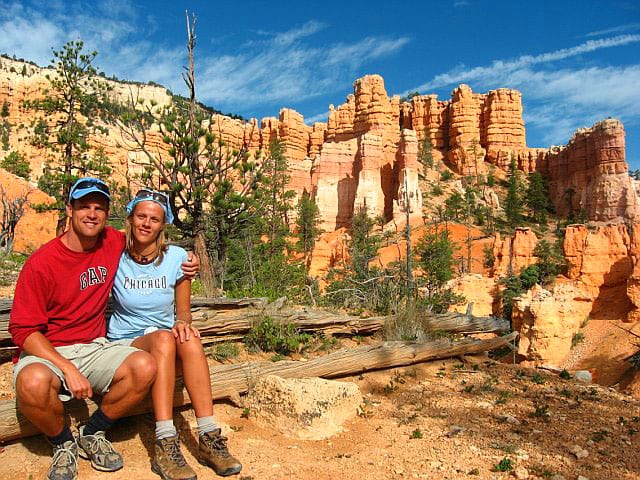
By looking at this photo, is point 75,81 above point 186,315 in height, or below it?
above

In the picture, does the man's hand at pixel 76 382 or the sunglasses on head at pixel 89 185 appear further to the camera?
the sunglasses on head at pixel 89 185

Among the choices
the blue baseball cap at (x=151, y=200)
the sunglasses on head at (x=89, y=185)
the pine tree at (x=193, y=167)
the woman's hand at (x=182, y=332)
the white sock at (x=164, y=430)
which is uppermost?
the pine tree at (x=193, y=167)

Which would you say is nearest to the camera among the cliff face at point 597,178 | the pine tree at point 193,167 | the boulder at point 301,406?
the boulder at point 301,406

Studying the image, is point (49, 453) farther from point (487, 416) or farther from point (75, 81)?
point (75, 81)

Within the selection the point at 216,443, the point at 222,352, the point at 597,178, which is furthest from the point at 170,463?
the point at 597,178

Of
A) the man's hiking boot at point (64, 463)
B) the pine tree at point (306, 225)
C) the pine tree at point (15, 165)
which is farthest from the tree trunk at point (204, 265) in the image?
the pine tree at point (306, 225)

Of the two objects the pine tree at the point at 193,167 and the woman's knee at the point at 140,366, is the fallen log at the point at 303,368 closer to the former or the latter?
the woman's knee at the point at 140,366

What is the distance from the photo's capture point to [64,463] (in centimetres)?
241

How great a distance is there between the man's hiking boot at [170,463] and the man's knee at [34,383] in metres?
0.66

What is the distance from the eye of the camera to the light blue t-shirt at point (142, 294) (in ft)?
9.48

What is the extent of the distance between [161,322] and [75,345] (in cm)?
51

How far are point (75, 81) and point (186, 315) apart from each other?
51.5ft

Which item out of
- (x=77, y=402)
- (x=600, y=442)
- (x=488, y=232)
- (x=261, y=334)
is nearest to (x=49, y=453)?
(x=77, y=402)

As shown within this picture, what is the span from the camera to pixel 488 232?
36.8 meters
